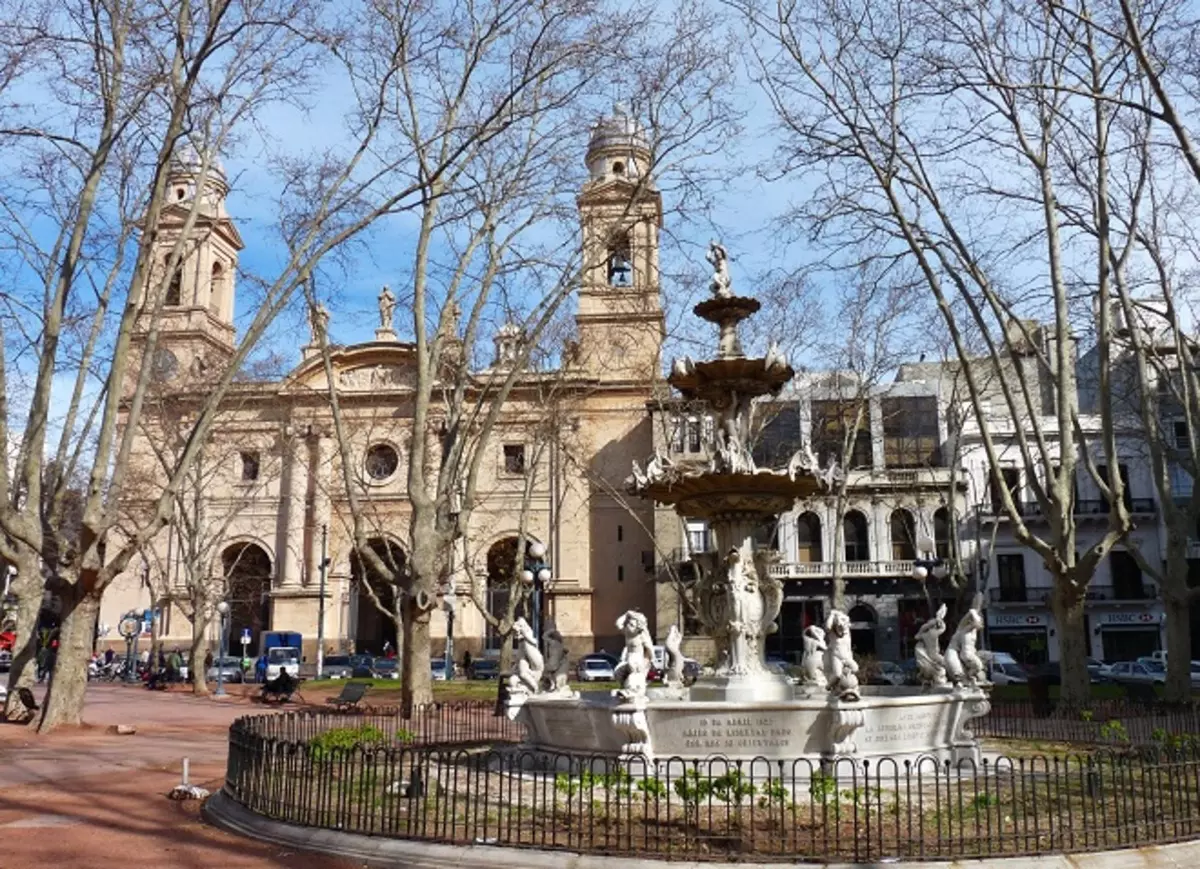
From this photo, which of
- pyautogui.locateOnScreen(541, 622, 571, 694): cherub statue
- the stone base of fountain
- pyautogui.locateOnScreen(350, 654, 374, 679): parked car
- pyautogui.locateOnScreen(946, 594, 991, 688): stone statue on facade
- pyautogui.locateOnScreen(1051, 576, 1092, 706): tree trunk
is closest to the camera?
the stone base of fountain

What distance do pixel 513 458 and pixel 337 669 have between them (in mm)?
13005

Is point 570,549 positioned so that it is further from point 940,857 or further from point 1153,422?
point 940,857

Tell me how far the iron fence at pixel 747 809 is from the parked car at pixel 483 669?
30424mm

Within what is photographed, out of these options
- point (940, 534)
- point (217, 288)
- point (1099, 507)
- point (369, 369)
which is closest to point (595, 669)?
point (940, 534)

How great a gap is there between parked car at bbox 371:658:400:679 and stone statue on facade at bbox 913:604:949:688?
99.5 ft

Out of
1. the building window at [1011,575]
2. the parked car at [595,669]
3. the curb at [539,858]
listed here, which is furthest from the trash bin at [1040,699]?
the building window at [1011,575]

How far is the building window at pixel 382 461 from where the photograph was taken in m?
50.6

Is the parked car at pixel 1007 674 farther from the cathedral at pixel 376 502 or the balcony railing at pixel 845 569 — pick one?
the cathedral at pixel 376 502

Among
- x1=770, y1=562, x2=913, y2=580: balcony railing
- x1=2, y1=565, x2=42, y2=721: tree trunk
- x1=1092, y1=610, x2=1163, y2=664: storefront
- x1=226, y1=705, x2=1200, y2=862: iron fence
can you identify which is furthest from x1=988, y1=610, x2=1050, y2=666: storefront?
x1=226, y1=705, x2=1200, y2=862: iron fence

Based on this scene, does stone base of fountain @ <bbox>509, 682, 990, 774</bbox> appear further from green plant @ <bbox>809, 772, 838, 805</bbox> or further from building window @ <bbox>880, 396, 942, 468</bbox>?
building window @ <bbox>880, 396, 942, 468</bbox>

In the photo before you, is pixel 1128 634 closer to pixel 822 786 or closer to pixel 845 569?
pixel 845 569

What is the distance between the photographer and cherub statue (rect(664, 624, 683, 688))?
40.4ft

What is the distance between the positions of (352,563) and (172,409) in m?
16.0

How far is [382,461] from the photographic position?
51094 millimetres
